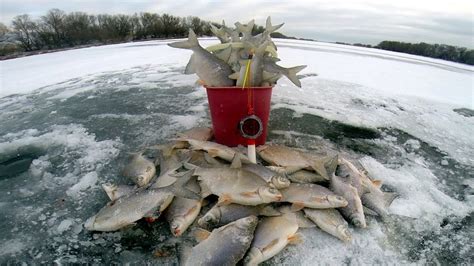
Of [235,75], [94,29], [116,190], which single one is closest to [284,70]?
[235,75]

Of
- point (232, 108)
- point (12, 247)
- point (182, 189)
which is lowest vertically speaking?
point (12, 247)

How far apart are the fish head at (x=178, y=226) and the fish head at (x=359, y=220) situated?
104 cm

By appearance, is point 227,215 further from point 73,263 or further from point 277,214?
point 73,263

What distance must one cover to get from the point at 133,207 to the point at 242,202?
2.11 ft

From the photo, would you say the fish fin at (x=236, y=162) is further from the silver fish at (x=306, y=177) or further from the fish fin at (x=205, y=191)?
the silver fish at (x=306, y=177)

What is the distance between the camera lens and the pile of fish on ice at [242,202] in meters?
1.83

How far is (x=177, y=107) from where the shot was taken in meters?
3.96

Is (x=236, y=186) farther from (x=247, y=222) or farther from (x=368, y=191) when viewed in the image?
(x=368, y=191)

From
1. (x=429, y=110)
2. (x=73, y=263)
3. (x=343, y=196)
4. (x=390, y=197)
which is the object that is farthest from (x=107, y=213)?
(x=429, y=110)

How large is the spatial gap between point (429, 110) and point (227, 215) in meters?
3.61

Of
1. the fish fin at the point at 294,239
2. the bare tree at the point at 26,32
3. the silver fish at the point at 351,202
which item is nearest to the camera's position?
the fish fin at the point at 294,239

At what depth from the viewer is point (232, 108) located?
2.65 metres

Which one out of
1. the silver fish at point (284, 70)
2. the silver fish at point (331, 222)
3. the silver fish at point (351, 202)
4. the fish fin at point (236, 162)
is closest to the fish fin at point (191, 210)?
the fish fin at point (236, 162)

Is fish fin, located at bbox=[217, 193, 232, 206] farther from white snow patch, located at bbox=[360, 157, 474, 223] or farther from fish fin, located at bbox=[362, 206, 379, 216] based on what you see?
white snow patch, located at bbox=[360, 157, 474, 223]
